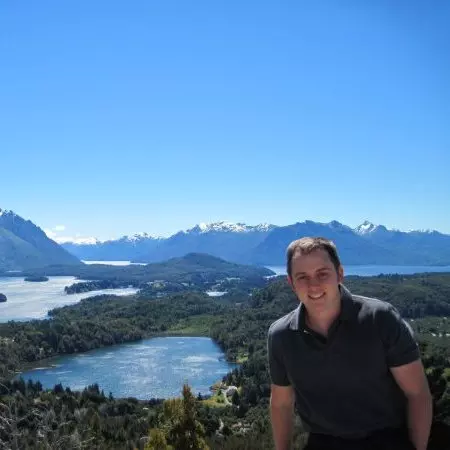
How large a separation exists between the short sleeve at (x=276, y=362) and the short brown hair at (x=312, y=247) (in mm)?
556

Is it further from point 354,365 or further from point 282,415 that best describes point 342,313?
point 282,415

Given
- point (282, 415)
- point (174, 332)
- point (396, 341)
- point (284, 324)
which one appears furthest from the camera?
point (174, 332)

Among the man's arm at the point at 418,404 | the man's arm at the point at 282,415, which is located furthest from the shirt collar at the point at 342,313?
the man's arm at the point at 282,415

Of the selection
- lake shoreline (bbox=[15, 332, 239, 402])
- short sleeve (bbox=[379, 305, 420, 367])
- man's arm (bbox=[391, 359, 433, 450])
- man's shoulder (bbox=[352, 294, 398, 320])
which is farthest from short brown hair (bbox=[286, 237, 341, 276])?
lake shoreline (bbox=[15, 332, 239, 402])

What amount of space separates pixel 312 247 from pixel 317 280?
9.3 inches

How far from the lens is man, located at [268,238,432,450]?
11.9ft

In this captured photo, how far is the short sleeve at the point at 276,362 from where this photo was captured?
4023mm

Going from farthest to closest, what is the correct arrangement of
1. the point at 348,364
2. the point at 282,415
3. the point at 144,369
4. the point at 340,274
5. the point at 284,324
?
the point at 144,369 → the point at 282,415 → the point at 284,324 → the point at 340,274 → the point at 348,364

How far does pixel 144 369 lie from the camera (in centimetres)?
10712

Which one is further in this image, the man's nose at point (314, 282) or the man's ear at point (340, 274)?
the man's ear at point (340, 274)

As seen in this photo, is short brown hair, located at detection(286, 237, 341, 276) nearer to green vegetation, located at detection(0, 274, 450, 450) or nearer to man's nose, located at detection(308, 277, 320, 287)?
man's nose, located at detection(308, 277, 320, 287)

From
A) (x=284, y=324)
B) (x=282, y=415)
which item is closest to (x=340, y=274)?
(x=284, y=324)

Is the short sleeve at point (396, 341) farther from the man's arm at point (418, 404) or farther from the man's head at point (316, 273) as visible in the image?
the man's head at point (316, 273)

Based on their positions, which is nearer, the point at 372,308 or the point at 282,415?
the point at 372,308
